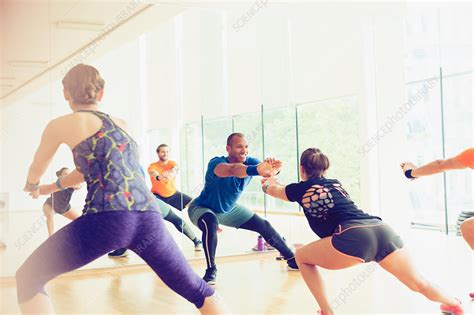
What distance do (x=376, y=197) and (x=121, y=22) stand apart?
132 inches

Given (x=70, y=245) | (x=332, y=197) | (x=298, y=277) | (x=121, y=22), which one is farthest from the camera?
(x=121, y=22)

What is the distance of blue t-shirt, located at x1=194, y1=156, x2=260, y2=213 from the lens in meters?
4.44

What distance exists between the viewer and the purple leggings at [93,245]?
2.18 m

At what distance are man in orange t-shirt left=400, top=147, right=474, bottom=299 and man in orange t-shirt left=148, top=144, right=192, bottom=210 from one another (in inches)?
109

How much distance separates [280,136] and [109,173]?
4212mm

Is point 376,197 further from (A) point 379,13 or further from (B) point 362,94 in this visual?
(A) point 379,13

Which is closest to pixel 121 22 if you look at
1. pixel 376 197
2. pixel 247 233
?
pixel 247 233

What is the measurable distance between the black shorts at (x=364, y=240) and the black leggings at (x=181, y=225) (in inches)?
105

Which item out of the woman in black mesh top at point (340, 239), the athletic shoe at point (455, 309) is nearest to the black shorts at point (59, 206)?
the woman in black mesh top at point (340, 239)

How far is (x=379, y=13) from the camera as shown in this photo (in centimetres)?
668

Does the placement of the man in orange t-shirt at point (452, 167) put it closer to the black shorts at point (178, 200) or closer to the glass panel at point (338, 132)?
the black shorts at point (178, 200)

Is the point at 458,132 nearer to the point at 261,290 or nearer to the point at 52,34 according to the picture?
the point at 261,290

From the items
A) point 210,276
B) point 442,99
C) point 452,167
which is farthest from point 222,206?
point 442,99

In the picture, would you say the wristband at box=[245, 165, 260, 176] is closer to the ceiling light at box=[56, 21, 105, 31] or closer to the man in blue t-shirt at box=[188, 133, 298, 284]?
the man in blue t-shirt at box=[188, 133, 298, 284]
